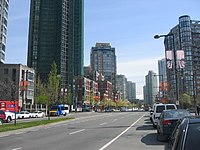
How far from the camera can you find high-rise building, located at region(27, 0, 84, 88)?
130250 millimetres

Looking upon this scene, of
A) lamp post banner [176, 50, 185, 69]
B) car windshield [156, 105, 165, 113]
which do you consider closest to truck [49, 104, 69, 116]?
lamp post banner [176, 50, 185, 69]

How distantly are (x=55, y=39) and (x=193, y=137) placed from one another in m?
133

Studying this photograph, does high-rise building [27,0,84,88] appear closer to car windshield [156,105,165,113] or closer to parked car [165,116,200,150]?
car windshield [156,105,165,113]

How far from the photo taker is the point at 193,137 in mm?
3352

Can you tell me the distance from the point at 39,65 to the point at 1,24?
46.1 m

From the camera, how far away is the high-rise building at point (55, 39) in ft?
427

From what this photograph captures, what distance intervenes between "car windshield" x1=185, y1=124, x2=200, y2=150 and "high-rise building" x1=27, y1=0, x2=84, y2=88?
126 meters

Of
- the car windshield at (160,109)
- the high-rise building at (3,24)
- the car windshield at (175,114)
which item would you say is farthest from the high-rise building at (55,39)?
the car windshield at (175,114)

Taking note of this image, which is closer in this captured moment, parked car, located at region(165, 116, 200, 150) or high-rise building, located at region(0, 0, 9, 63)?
parked car, located at region(165, 116, 200, 150)

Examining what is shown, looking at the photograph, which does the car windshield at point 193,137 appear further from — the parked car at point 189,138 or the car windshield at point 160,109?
the car windshield at point 160,109

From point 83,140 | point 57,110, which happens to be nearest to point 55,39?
point 57,110

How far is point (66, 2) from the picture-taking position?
449 feet

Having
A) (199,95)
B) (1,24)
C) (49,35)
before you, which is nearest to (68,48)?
(49,35)

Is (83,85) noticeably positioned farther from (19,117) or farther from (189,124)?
(189,124)
